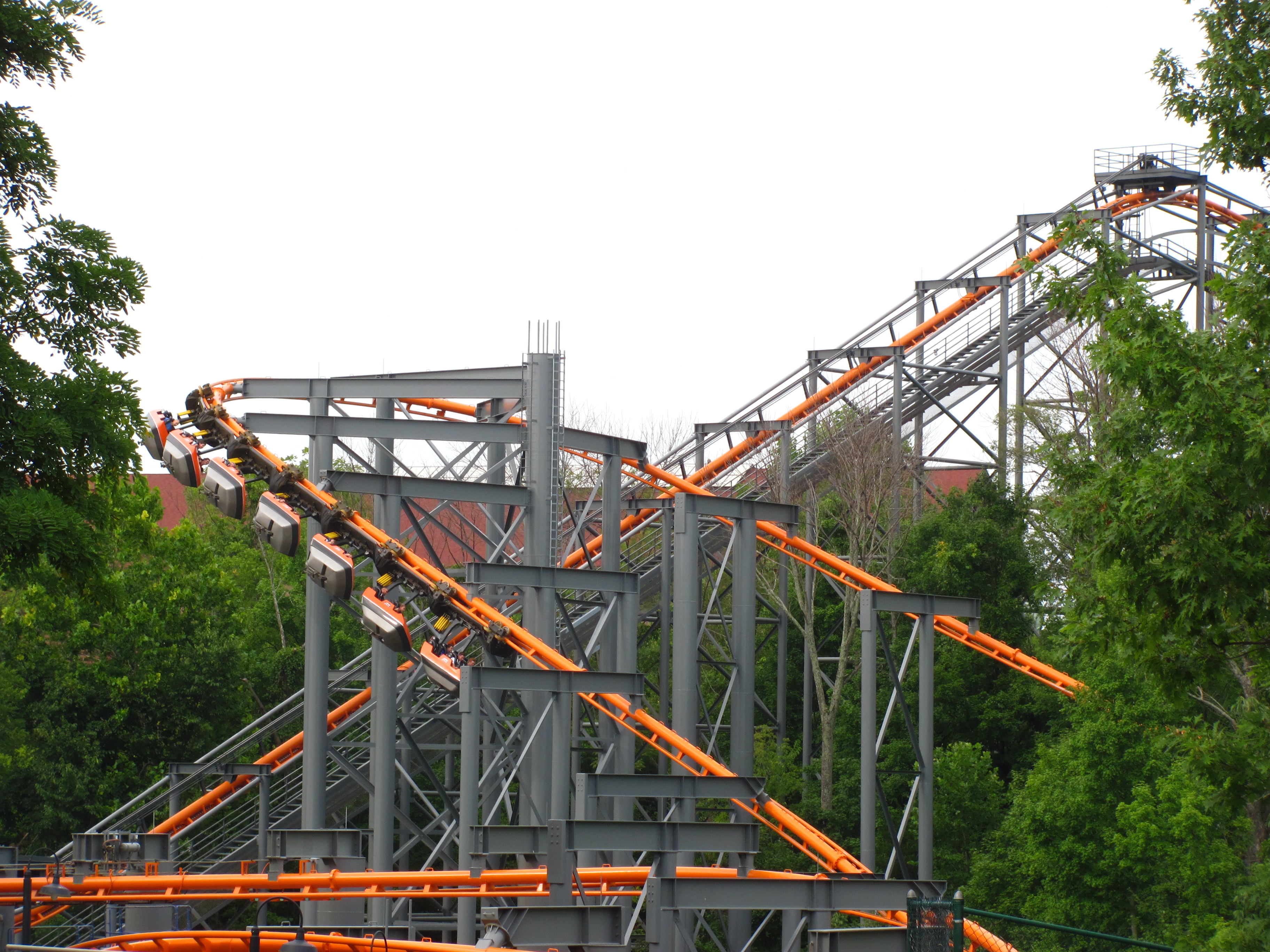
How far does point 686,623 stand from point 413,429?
4.55 m

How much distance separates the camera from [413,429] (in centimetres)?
2034

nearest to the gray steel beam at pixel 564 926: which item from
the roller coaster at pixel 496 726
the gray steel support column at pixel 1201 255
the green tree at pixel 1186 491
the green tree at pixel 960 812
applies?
the roller coaster at pixel 496 726

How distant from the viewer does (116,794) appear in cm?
3153

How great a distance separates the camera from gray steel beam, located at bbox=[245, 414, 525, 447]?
20.3 metres

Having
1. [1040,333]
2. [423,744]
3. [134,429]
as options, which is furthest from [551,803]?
[1040,333]

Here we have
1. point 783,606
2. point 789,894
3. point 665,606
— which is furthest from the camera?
point 783,606

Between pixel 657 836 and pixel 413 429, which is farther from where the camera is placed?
pixel 413 429

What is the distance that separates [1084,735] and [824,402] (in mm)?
10898

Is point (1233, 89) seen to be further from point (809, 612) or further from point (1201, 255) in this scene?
point (1201, 255)

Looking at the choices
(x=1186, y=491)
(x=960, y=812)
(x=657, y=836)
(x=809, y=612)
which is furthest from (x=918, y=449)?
(x=1186, y=491)

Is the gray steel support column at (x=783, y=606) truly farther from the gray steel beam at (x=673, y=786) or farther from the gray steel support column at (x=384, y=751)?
the gray steel beam at (x=673, y=786)

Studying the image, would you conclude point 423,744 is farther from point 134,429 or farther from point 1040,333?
point 1040,333

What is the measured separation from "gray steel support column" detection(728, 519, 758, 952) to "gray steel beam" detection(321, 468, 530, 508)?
3.34 meters

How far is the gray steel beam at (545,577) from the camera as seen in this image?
60.1 ft
